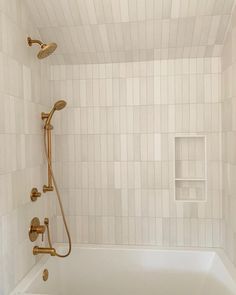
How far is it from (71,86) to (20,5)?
0.66 metres

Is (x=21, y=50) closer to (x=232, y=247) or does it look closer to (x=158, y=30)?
(x=158, y=30)

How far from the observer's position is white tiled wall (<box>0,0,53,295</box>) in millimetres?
1496

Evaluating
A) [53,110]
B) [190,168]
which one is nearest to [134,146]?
[190,168]

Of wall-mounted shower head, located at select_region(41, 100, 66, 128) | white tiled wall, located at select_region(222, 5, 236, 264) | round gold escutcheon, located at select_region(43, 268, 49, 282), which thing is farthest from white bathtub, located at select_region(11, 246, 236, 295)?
wall-mounted shower head, located at select_region(41, 100, 66, 128)

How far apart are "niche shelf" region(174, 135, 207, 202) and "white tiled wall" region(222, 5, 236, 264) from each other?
175 mm

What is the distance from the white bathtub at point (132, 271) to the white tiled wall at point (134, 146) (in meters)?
0.10

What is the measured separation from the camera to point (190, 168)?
2160mm

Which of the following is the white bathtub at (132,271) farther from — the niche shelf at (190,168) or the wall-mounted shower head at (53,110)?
the wall-mounted shower head at (53,110)

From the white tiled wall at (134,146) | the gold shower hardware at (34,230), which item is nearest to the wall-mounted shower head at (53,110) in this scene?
the white tiled wall at (134,146)

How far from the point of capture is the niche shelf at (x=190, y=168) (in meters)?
2.14

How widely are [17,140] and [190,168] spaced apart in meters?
1.26

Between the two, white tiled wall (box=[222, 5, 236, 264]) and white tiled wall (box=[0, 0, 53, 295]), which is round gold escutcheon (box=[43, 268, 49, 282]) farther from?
white tiled wall (box=[222, 5, 236, 264])

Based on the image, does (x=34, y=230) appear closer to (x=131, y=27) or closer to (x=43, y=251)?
(x=43, y=251)

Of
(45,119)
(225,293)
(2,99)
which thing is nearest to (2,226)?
(2,99)
